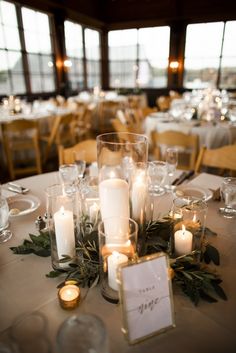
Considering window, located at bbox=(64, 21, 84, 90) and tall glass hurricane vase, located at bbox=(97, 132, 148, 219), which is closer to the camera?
tall glass hurricane vase, located at bbox=(97, 132, 148, 219)

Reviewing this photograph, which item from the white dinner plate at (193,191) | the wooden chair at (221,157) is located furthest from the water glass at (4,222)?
the wooden chair at (221,157)

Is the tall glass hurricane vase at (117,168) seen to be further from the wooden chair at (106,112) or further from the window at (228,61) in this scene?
the window at (228,61)

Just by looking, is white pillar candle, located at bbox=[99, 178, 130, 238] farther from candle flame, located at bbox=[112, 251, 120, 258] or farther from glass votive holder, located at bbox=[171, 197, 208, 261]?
glass votive holder, located at bbox=[171, 197, 208, 261]

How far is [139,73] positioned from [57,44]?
3.10m

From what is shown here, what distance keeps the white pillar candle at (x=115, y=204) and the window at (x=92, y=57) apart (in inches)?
335

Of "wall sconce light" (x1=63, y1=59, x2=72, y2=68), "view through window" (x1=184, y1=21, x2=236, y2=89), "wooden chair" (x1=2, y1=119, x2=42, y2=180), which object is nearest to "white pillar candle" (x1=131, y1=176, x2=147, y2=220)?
"wooden chair" (x1=2, y1=119, x2=42, y2=180)

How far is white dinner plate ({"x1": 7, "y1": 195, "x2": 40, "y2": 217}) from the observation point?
3.43 ft

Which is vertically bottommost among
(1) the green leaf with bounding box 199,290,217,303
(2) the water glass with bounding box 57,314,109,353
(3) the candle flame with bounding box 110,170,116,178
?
(1) the green leaf with bounding box 199,290,217,303

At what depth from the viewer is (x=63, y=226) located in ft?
2.31

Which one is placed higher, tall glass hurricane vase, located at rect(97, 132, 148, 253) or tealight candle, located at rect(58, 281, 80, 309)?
tall glass hurricane vase, located at rect(97, 132, 148, 253)

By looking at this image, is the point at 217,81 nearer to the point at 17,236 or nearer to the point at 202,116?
the point at 202,116

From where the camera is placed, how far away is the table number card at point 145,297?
1.67 ft

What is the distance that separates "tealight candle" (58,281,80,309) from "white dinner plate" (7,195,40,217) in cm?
48

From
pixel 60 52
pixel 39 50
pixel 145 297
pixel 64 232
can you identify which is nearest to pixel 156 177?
pixel 64 232
